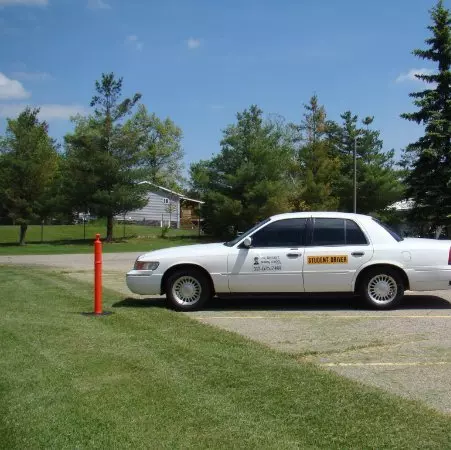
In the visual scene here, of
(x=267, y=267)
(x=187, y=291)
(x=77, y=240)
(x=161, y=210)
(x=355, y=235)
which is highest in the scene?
(x=161, y=210)

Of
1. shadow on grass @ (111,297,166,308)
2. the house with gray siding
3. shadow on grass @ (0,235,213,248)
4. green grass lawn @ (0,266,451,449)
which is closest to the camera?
green grass lawn @ (0,266,451,449)

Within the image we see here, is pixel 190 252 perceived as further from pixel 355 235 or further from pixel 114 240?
pixel 114 240

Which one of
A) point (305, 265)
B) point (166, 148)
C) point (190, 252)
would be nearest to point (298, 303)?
point (305, 265)

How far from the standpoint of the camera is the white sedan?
30.0 ft

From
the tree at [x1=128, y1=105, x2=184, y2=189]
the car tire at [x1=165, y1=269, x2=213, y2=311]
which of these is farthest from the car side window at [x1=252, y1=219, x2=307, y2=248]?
the tree at [x1=128, y1=105, x2=184, y2=189]

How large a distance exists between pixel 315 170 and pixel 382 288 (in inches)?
1563

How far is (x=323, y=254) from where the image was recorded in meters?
9.15

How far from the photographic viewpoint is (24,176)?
35875 mm

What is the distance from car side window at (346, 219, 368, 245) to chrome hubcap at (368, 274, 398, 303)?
0.62m

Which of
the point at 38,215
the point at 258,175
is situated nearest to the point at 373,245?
the point at 38,215

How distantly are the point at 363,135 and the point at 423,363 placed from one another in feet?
152

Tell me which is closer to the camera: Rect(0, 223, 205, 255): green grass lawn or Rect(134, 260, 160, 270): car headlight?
Rect(134, 260, 160, 270): car headlight

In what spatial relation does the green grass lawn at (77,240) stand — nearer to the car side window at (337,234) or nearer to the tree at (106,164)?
→ the tree at (106,164)

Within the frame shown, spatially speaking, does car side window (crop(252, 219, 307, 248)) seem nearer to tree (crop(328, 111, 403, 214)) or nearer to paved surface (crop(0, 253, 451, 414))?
paved surface (crop(0, 253, 451, 414))
